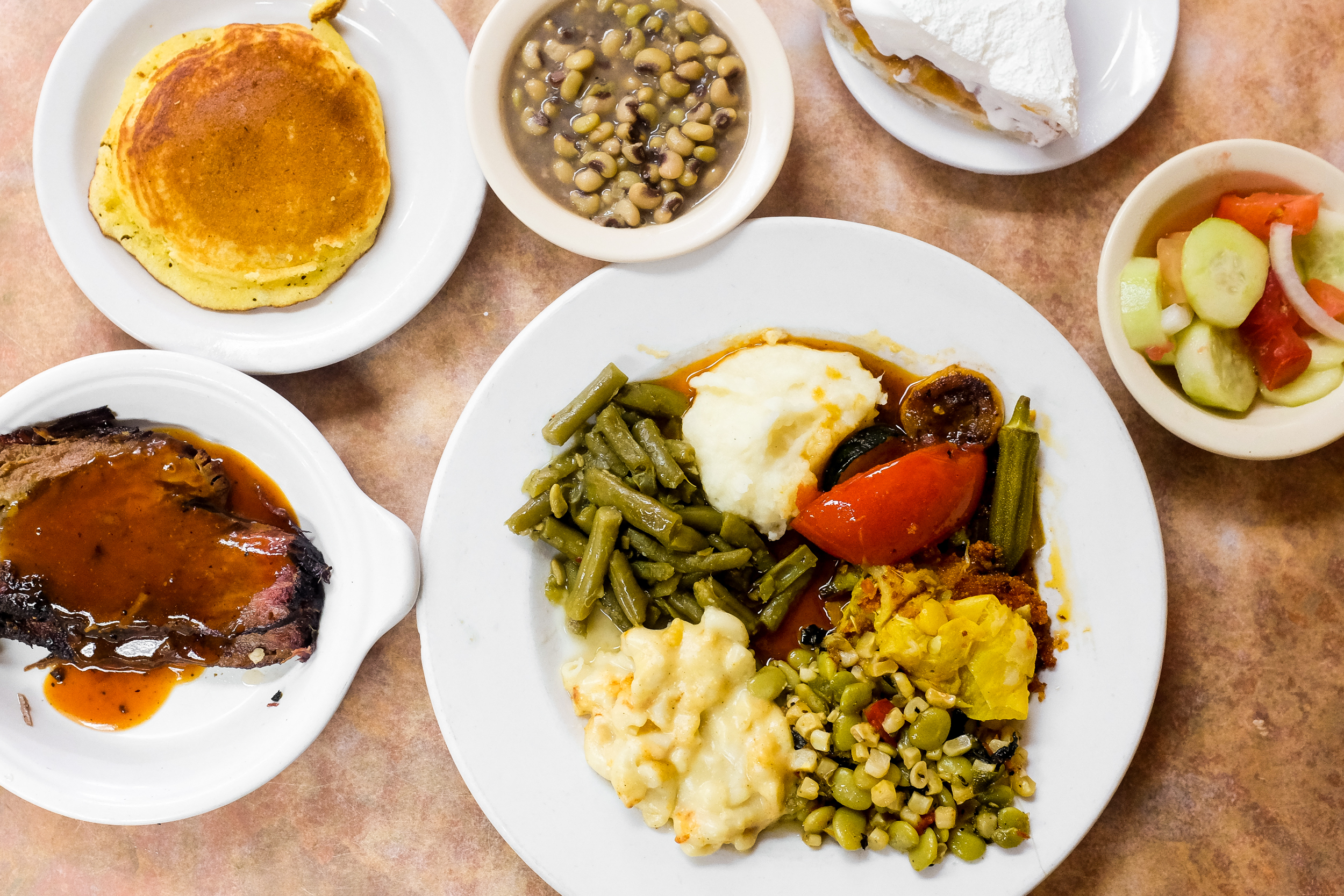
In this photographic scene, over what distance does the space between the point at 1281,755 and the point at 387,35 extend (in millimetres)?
4621

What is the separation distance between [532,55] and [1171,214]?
2.41 metres

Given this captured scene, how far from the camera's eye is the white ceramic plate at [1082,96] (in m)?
2.98

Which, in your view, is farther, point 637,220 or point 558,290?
point 558,290

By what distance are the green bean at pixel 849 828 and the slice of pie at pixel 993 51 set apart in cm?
256

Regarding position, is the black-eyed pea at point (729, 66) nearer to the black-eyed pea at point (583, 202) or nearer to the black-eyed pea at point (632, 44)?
the black-eyed pea at point (632, 44)

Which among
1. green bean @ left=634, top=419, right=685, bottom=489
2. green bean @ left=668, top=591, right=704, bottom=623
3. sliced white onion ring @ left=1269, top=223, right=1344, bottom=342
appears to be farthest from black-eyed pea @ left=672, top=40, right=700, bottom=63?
sliced white onion ring @ left=1269, top=223, right=1344, bottom=342

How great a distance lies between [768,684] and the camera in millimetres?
2830

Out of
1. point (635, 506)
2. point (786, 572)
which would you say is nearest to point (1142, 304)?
point (786, 572)

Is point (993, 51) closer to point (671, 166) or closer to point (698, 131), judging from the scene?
point (698, 131)

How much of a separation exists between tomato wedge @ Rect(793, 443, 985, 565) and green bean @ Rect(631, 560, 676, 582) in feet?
1.61

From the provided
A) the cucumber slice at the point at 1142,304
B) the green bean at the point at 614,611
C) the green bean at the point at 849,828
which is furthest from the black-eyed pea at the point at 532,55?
the green bean at the point at 849,828

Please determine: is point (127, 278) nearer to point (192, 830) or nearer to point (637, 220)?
point (637, 220)

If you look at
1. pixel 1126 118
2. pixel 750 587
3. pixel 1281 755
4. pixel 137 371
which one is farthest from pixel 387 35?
pixel 1281 755

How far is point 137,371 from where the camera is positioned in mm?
2908
